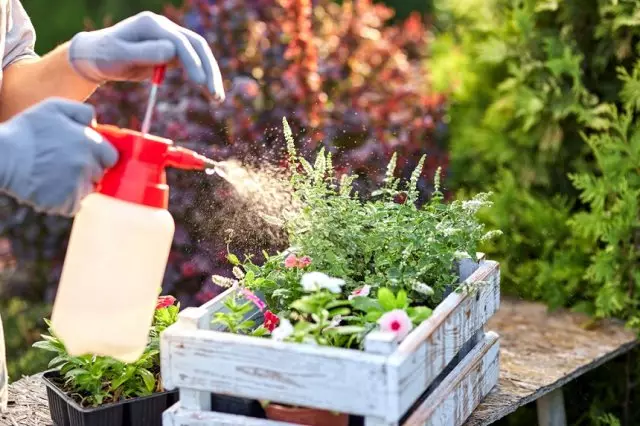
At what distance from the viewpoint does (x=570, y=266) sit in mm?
3752

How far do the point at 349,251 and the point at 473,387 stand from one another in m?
0.45

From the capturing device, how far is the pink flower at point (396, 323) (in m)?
1.97

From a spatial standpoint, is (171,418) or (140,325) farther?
(171,418)

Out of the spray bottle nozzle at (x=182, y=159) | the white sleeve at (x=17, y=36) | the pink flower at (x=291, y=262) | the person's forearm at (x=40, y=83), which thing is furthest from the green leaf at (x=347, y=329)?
the white sleeve at (x=17, y=36)

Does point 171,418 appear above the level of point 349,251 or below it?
below

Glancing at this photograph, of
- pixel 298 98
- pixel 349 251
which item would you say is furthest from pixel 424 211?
pixel 298 98

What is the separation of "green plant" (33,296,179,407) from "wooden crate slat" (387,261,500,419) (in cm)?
64

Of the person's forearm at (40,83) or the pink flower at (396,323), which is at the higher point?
the person's forearm at (40,83)

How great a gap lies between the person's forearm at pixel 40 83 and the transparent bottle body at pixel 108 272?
68 cm

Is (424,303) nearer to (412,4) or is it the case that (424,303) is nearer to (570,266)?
(570,266)

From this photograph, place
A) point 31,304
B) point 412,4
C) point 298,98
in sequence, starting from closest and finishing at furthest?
point 298,98 → point 31,304 → point 412,4

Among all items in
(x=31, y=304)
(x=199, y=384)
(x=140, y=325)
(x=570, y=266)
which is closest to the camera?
(x=140, y=325)

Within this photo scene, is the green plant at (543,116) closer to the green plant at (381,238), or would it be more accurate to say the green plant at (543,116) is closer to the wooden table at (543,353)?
the wooden table at (543,353)

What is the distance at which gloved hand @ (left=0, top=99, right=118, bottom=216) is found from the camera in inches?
66.4
